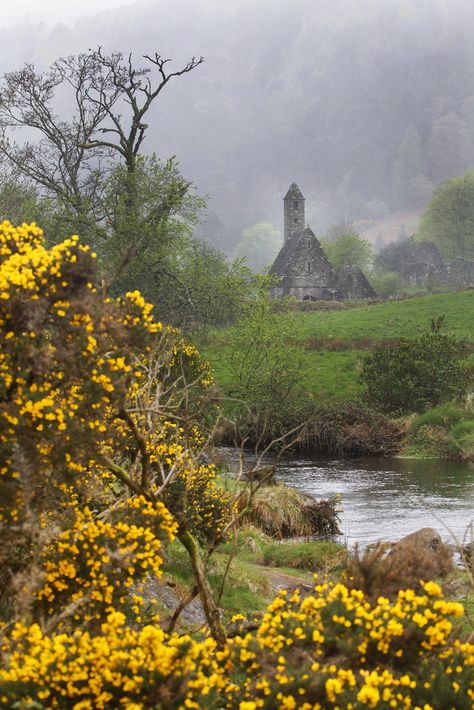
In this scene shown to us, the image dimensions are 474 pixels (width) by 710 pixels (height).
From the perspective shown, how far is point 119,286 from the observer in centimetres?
3634

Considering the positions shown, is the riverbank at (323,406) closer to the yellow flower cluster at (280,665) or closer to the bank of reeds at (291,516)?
the bank of reeds at (291,516)

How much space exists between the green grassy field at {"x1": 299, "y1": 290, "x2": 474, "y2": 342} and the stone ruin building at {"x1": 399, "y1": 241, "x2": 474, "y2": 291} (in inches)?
1667

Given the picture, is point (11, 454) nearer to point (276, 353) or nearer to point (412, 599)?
point (412, 599)

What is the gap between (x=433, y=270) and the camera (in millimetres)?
117750

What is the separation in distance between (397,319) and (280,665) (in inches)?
2207

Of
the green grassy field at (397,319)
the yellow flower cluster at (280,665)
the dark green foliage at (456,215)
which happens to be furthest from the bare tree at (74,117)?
the dark green foliage at (456,215)

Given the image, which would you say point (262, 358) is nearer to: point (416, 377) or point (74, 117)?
point (416, 377)

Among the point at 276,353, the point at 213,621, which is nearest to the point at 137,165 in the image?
the point at 276,353

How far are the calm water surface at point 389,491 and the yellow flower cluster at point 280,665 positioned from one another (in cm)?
1199

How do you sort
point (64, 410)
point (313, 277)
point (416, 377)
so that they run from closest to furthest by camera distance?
point (64, 410), point (416, 377), point (313, 277)

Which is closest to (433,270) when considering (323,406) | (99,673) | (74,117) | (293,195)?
(293,195)

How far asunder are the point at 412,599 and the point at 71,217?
32254 millimetres

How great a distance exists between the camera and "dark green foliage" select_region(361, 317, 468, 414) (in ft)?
136

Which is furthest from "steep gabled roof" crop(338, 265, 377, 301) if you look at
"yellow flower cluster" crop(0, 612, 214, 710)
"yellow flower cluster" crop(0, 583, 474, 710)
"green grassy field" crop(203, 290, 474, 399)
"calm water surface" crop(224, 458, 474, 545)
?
"yellow flower cluster" crop(0, 612, 214, 710)
